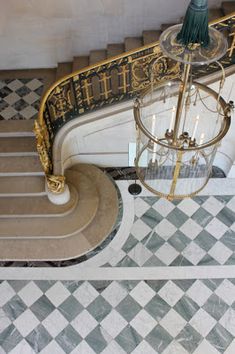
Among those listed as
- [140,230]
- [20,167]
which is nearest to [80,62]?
[20,167]

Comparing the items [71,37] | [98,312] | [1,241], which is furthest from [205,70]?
[1,241]

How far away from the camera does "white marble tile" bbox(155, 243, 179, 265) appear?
17.3ft

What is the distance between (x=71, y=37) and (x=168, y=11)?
1657mm

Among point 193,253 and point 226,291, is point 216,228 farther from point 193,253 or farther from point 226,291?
point 226,291

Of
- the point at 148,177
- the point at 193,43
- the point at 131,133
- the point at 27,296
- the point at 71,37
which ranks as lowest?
the point at 27,296

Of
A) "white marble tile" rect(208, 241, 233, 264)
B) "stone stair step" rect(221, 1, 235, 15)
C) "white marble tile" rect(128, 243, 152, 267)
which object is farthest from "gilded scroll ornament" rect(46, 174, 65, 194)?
"stone stair step" rect(221, 1, 235, 15)

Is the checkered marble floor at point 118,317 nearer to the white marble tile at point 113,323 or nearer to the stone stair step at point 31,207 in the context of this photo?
the white marble tile at point 113,323

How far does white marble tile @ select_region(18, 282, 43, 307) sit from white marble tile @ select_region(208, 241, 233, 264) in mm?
2515

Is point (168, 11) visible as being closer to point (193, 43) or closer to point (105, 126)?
point (105, 126)

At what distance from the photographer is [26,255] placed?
5.30 m

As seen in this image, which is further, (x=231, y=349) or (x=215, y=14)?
(x=215, y=14)

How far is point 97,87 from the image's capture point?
17.8 feet

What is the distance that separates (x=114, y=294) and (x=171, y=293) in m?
0.78

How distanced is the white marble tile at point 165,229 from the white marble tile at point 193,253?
1.04 ft
